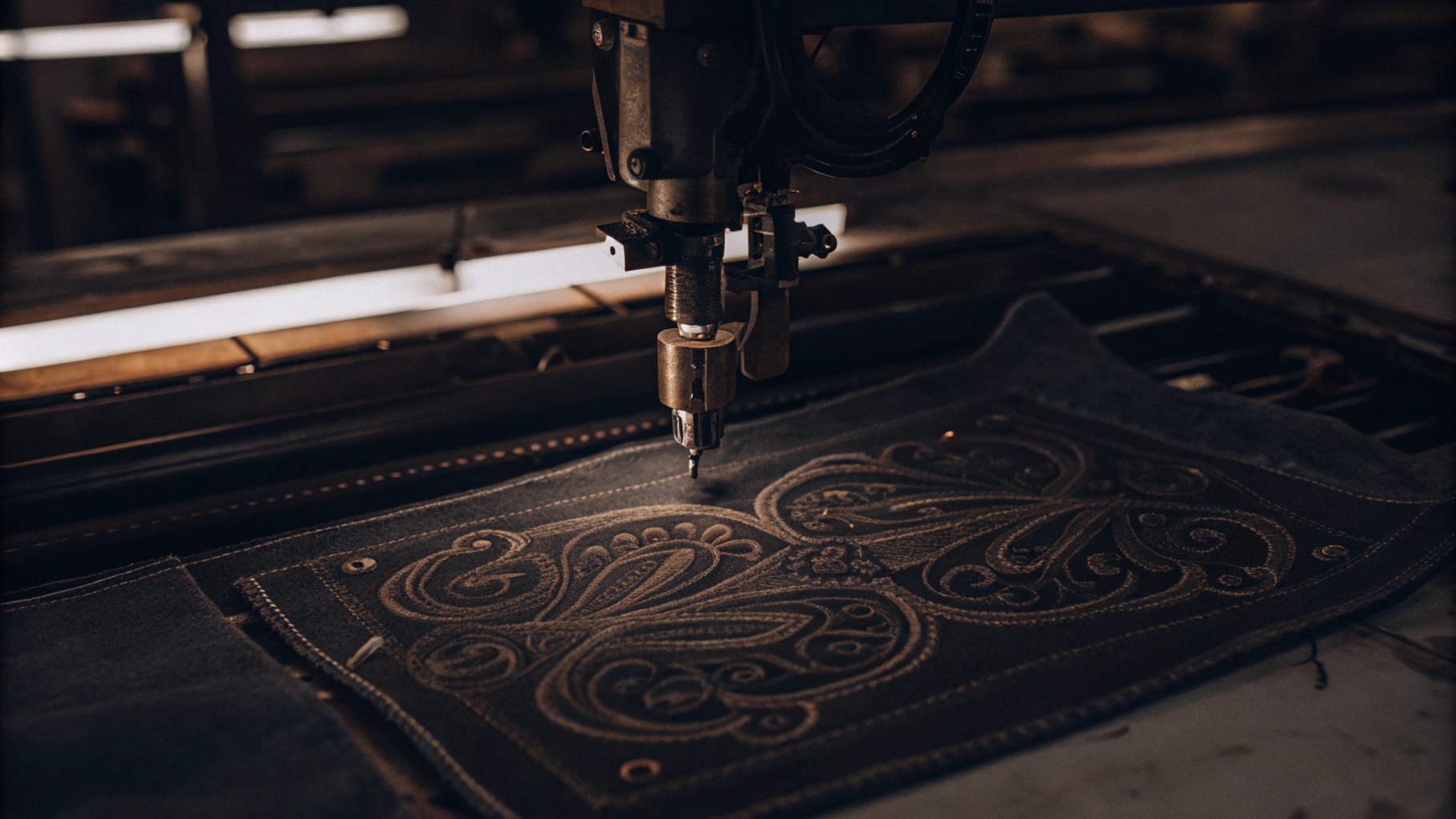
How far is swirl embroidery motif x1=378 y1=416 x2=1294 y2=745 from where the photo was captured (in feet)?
3.77

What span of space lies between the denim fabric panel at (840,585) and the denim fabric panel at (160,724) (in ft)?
0.23

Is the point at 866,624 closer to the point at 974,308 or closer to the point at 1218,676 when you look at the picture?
the point at 1218,676

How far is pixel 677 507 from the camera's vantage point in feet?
4.94

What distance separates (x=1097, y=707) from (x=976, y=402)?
772 millimetres

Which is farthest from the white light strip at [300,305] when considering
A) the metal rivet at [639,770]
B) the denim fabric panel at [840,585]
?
the metal rivet at [639,770]

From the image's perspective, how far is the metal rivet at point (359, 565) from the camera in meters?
1.36

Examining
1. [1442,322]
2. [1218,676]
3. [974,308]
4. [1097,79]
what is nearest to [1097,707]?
[1218,676]

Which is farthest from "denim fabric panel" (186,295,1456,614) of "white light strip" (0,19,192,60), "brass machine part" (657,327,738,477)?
"white light strip" (0,19,192,60)

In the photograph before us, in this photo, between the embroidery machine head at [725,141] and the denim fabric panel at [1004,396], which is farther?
the denim fabric panel at [1004,396]

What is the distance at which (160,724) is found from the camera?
1.06 meters

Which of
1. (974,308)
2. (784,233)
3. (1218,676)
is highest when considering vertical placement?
(784,233)

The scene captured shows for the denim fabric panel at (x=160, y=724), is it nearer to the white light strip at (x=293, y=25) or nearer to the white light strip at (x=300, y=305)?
the white light strip at (x=300, y=305)

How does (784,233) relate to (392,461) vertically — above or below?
above

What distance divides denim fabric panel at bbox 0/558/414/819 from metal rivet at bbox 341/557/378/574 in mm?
148
